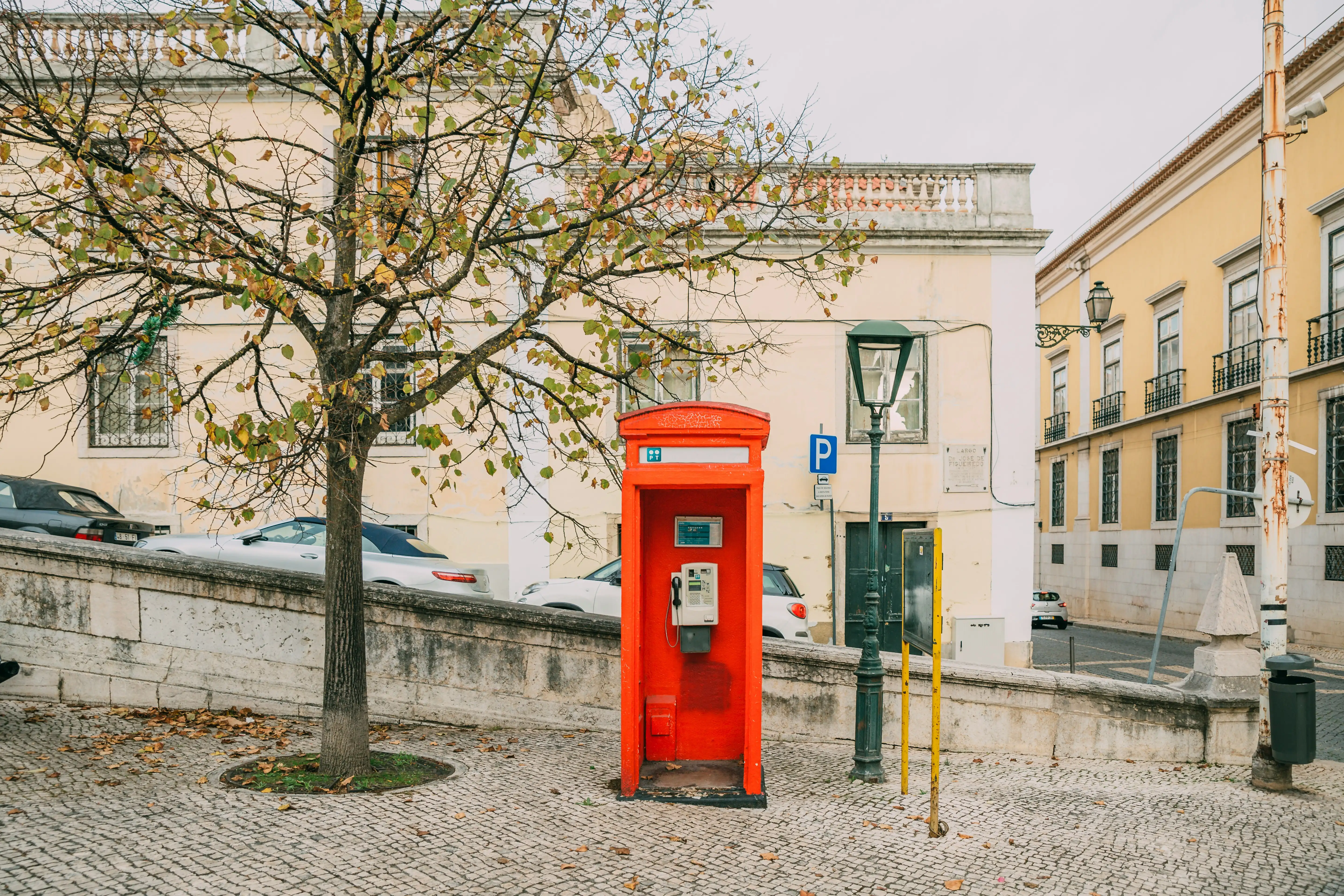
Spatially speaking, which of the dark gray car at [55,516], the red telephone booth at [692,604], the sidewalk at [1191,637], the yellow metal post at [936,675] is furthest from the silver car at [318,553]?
the sidewalk at [1191,637]

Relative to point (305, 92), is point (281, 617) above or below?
below

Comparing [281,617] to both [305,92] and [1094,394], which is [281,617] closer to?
[305,92]

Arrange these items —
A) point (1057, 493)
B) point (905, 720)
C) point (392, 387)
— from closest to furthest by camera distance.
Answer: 1. point (905, 720)
2. point (392, 387)
3. point (1057, 493)

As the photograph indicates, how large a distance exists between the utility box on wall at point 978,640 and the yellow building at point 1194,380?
4532mm

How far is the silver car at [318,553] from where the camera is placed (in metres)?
11.5

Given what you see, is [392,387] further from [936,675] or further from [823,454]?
[936,675]

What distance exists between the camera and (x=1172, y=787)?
747 centimetres

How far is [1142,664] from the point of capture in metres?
17.9

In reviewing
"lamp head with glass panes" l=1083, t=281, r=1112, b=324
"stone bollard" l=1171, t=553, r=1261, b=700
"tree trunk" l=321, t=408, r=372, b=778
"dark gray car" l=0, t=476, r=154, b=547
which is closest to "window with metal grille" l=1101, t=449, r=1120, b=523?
"lamp head with glass panes" l=1083, t=281, r=1112, b=324

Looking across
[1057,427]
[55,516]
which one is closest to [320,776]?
[55,516]

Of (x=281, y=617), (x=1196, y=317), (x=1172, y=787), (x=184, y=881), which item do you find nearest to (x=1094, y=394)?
(x=1196, y=317)

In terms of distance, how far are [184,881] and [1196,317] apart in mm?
29426

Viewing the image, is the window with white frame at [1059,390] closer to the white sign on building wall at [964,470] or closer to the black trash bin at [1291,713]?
the white sign on building wall at [964,470]

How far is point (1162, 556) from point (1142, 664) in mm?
11464
